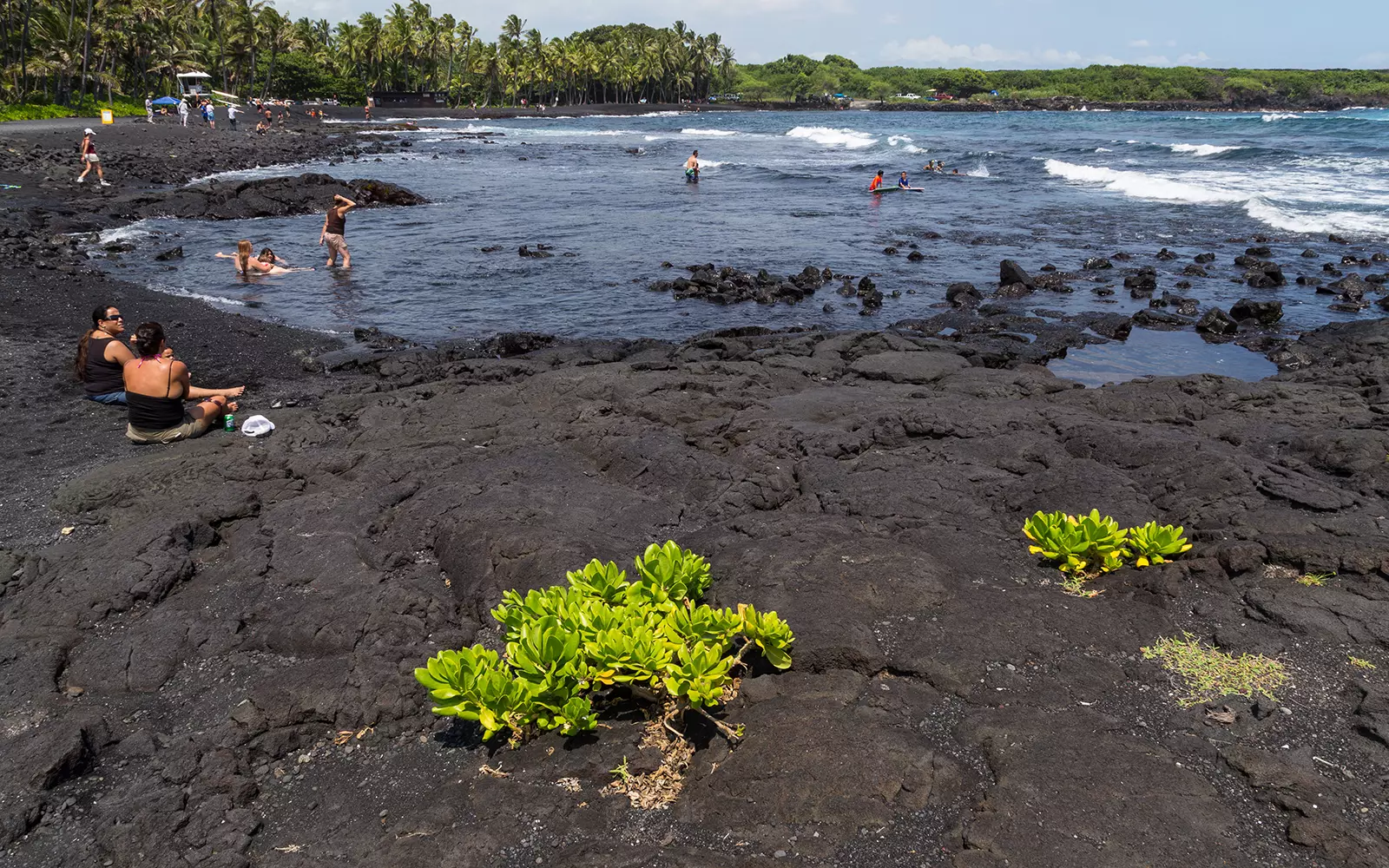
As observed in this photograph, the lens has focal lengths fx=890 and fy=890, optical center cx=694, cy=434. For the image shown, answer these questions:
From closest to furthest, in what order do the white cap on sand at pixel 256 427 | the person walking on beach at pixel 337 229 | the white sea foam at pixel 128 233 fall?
1. the white cap on sand at pixel 256 427
2. the person walking on beach at pixel 337 229
3. the white sea foam at pixel 128 233

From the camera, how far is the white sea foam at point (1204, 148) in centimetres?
5078

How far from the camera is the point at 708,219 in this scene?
100 ft

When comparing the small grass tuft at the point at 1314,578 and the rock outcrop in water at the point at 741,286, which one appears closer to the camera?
the small grass tuft at the point at 1314,578

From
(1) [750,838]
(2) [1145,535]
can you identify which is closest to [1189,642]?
(2) [1145,535]

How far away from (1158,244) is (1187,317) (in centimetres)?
992

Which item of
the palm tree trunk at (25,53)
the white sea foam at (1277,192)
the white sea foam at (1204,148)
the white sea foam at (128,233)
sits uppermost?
the palm tree trunk at (25,53)

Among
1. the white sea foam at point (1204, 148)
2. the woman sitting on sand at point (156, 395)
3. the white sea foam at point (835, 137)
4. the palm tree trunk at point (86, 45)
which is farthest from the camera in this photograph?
the white sea foam at point (835, 137)

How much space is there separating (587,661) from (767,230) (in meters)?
25.0

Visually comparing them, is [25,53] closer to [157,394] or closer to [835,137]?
[835,137]

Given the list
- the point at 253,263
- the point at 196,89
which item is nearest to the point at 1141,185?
the point at 253,263

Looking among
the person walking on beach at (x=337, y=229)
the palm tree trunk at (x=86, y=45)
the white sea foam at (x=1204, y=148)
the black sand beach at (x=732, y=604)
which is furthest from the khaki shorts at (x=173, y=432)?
the palm tree trunk at (x=86, y=45)

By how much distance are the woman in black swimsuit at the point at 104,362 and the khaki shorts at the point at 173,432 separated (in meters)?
1.26

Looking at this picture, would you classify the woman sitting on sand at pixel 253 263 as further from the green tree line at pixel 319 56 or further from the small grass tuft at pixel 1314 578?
the green tree line at pixel 319 56

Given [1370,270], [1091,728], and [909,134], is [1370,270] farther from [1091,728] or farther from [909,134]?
[909,134]
